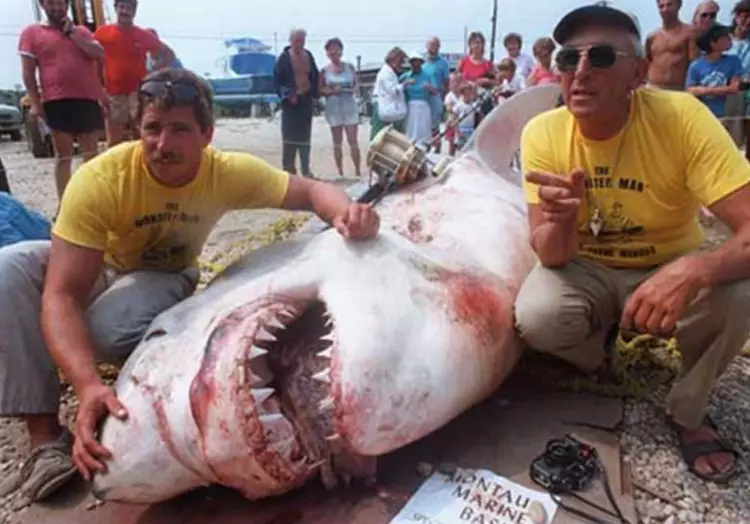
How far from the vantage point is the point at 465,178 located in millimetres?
3227

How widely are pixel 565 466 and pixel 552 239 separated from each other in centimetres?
77

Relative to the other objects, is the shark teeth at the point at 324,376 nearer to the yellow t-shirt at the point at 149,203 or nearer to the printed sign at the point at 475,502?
the printed sign at the point at 475,502

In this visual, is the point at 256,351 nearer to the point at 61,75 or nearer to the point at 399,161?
the point at 399,161

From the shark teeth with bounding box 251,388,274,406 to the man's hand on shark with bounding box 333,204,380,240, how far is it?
0.70 meters

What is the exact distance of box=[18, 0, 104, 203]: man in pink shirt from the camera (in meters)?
6.17

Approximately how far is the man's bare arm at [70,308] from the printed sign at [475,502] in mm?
1039

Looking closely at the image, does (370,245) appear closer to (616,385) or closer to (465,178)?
(465,178)

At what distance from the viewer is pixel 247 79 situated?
33938 millimetres

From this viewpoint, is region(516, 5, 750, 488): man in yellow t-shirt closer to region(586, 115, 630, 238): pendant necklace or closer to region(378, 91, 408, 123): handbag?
region(586, 115, 630, 238): pendant necklace

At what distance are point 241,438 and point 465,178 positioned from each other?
180 centimetres

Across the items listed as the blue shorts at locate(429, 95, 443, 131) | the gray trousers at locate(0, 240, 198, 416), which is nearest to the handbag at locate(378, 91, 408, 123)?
the blue shorts at locate(429, 95, 443, 131)

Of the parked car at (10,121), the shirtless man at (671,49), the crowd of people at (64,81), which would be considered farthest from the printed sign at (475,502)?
the parked car at (10,121)

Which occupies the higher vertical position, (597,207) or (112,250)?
(597,207)

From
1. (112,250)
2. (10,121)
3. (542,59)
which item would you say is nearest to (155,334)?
(112,250)
